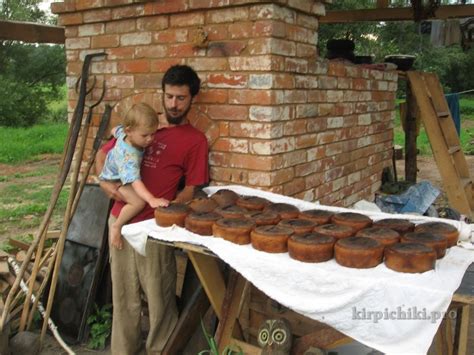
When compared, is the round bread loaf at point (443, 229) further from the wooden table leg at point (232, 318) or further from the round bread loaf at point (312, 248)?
the wooden table leg at point (232, 318)

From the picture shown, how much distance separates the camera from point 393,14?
6285 mm

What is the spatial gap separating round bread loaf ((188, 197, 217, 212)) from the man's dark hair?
0.72 meters

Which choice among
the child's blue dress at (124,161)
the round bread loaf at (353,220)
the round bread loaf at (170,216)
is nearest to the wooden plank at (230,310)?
the round bread loaf at (170,216)

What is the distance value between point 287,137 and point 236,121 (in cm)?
34

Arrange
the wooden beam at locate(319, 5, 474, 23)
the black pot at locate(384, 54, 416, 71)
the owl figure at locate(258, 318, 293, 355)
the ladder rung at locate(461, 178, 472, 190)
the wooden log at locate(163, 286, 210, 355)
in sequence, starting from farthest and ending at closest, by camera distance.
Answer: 1. the wooden beam at locate(319, 5, 474, 23)
2. the black pot at locate(384, 54, 416, 71)
3. the ladder rung at locate(461, 178, 472, 190)
4. the wooden log at locate(163, 286, 210, 355)
5. the owl figure at locate(258, 318, 293, 355)

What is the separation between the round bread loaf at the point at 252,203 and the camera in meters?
2.68

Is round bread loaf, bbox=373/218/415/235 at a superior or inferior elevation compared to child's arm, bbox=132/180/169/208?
inferior

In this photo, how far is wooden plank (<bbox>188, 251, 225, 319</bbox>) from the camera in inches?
106

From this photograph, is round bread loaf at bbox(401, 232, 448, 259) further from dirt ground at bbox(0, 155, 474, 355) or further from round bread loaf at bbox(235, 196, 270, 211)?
dirt ground at bbox(0, 155, 474, 355)

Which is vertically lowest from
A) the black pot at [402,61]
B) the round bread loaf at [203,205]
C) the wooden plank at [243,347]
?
the wooden plank at [243,347]

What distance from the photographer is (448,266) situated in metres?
2.04

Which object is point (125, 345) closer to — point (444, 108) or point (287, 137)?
point (287, 137)

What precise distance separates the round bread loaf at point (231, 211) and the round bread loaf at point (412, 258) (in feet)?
2.62

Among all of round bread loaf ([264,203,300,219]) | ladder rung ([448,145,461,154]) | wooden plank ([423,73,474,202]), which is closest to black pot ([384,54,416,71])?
wooden plank ([423,73,474,202])
